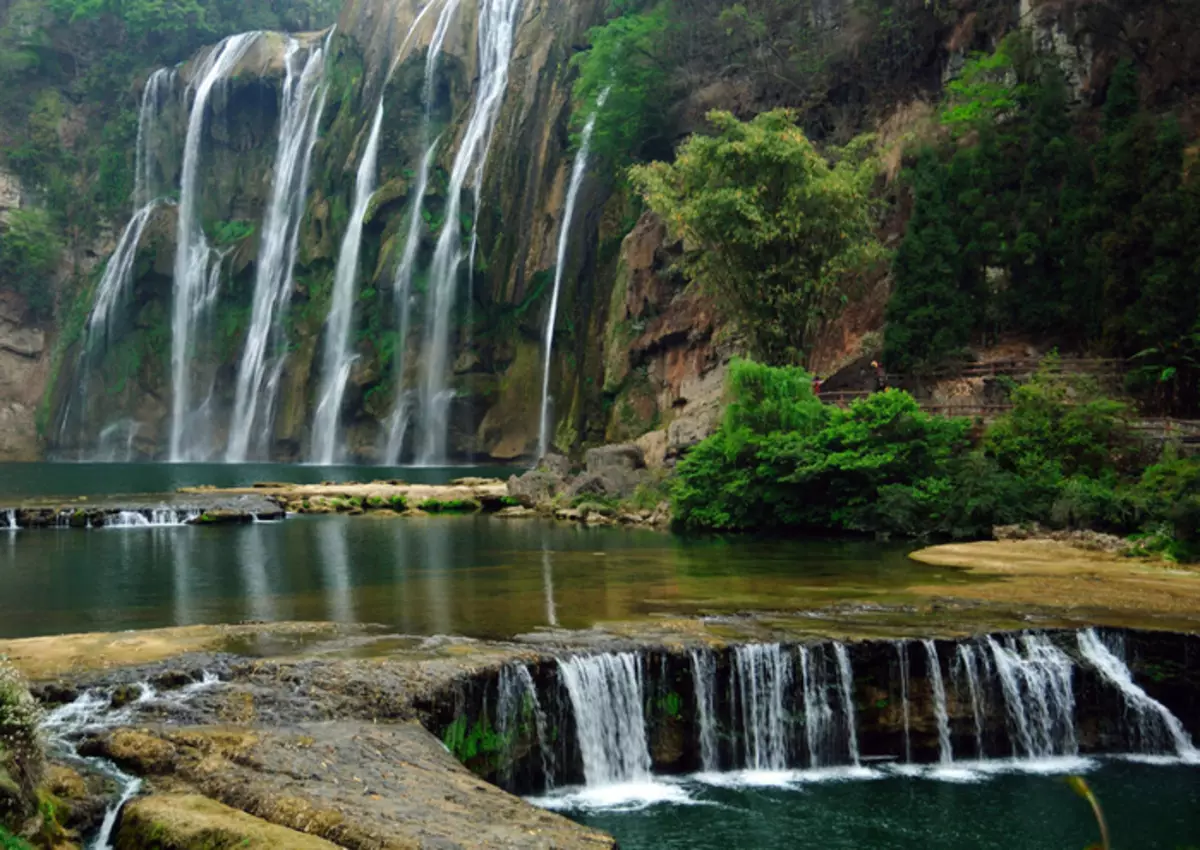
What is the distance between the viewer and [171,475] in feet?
171

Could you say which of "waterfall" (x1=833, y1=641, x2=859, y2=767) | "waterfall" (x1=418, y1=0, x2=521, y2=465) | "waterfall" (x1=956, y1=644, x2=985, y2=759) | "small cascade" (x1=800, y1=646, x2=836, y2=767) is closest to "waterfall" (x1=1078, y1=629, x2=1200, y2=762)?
"waterfall" (x1=956, y1=644, x2=985, y2=759)

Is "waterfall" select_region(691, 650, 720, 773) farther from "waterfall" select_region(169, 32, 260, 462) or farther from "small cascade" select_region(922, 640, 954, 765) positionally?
"waterfall" select_region(169, 32, 260, 462)

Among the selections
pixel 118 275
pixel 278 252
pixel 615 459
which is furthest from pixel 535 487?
pixel 118 275

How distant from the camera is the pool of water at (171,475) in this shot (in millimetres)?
42781

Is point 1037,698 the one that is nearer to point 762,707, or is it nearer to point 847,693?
point 847,693

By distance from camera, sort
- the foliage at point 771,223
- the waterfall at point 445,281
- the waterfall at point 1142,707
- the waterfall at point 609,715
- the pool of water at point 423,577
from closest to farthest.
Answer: the waterfall at point 609,715, the waterfall at point 1142,707, the pool of water at point 423,577, the foliage at point 771,223, the waterfall at point 445,281

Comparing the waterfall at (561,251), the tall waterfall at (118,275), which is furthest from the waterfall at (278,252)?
the waterfall at (561,251)

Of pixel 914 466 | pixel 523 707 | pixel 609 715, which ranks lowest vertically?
pixel 609 715

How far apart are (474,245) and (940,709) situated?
158 feet

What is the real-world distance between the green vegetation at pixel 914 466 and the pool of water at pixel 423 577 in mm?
1954

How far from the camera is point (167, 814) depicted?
7.70 metres

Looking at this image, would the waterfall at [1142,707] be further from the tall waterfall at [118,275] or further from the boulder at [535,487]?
the tall waterfall at [118,275]

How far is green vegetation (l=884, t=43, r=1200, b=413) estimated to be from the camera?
2619cm

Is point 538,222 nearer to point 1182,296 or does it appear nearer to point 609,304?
point 609,304
